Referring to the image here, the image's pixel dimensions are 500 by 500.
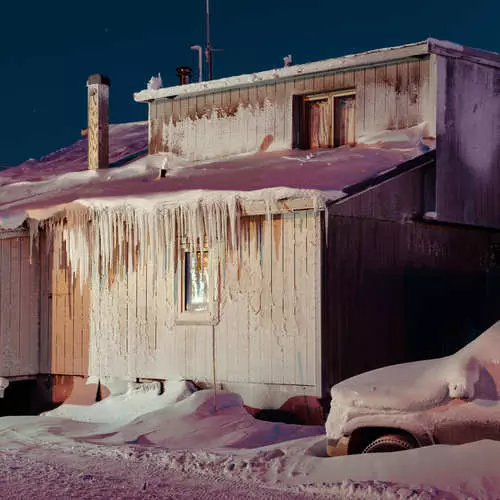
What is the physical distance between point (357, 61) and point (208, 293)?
5.09 m

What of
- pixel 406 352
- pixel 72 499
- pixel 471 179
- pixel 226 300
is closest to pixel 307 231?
pixel 226 300

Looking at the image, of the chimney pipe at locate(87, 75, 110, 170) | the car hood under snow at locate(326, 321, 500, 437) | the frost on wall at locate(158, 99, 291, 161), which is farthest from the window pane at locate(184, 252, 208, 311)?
the chimney pipe at locate(87, 75, 110, 170)

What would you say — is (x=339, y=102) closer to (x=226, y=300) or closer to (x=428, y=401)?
(x=226, y=300)

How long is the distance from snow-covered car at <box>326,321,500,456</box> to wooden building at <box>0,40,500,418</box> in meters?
4.01

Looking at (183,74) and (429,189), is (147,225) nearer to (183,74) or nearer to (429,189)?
(429,189)

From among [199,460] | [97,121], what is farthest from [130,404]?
[97,121]

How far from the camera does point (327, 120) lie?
17.2m

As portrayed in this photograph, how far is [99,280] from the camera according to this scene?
1580 centimetres

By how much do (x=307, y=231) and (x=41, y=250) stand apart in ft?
18.3

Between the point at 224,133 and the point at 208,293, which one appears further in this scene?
the point at 224,133

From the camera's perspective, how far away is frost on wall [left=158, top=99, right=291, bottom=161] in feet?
58.3

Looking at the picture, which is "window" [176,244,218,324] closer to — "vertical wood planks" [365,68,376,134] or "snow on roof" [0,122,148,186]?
"vertical wood planks" [365,68,376,134]

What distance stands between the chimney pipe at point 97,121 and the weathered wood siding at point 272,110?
38.8 inches

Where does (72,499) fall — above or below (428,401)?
below
